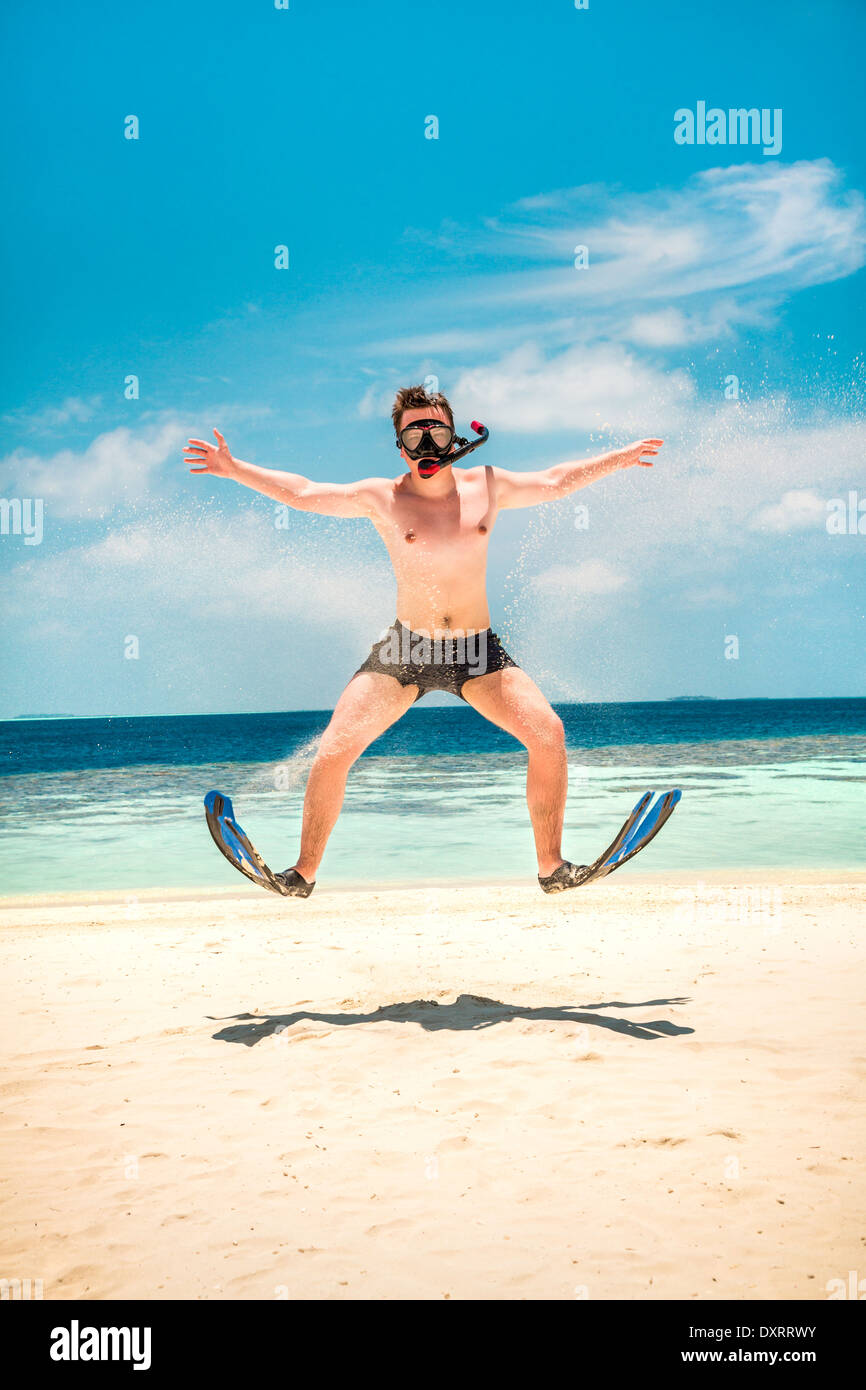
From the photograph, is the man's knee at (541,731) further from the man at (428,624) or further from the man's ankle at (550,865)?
the man's ankle at (550,865)

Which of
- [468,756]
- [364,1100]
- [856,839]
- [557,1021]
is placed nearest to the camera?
[364,1100]

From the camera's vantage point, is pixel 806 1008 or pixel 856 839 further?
pixel 856 839

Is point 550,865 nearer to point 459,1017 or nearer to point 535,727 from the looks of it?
point 535,727

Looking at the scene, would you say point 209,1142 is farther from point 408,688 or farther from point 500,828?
point 500,828

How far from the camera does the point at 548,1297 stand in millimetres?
2818

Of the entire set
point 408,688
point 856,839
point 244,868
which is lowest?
point 856,839

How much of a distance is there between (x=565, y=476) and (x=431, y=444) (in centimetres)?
73

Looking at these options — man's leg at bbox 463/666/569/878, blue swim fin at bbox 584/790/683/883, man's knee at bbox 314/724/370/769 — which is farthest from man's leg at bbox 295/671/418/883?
blue swim fin at bbox 584/790/683/883

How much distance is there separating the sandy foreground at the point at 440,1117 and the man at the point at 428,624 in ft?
3.34

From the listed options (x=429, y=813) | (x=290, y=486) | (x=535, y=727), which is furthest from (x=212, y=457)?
(x=429, y=813)

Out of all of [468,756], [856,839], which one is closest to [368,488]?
[856,839]

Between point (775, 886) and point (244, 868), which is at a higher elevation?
point (244, 868)
